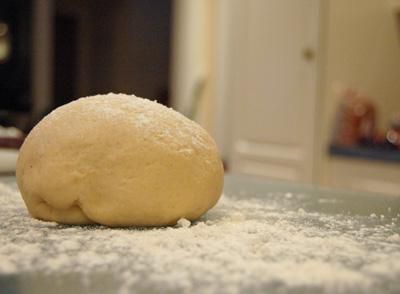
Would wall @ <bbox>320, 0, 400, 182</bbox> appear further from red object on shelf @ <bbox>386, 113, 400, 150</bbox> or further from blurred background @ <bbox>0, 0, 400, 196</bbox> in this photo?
red object on shelf @ <bbox>386, 113, 400, 150</bbox>

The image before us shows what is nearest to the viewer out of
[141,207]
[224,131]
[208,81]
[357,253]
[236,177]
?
[357,253]

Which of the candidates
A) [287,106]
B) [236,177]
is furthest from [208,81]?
[236,177]

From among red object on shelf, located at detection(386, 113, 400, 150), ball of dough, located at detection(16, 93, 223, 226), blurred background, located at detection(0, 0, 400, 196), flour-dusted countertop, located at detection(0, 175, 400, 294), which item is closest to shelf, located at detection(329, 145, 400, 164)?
blurred background, located at detection(0, 0, 400, 196)

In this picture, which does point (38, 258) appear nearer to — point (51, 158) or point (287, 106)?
point (51, 158)

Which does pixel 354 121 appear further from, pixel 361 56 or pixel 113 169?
pixel 113 169

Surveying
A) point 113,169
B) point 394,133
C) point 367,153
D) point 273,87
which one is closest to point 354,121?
point 394,133

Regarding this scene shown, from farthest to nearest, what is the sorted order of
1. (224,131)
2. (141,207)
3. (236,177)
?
(224,131) < (236,177) < (141,207)
